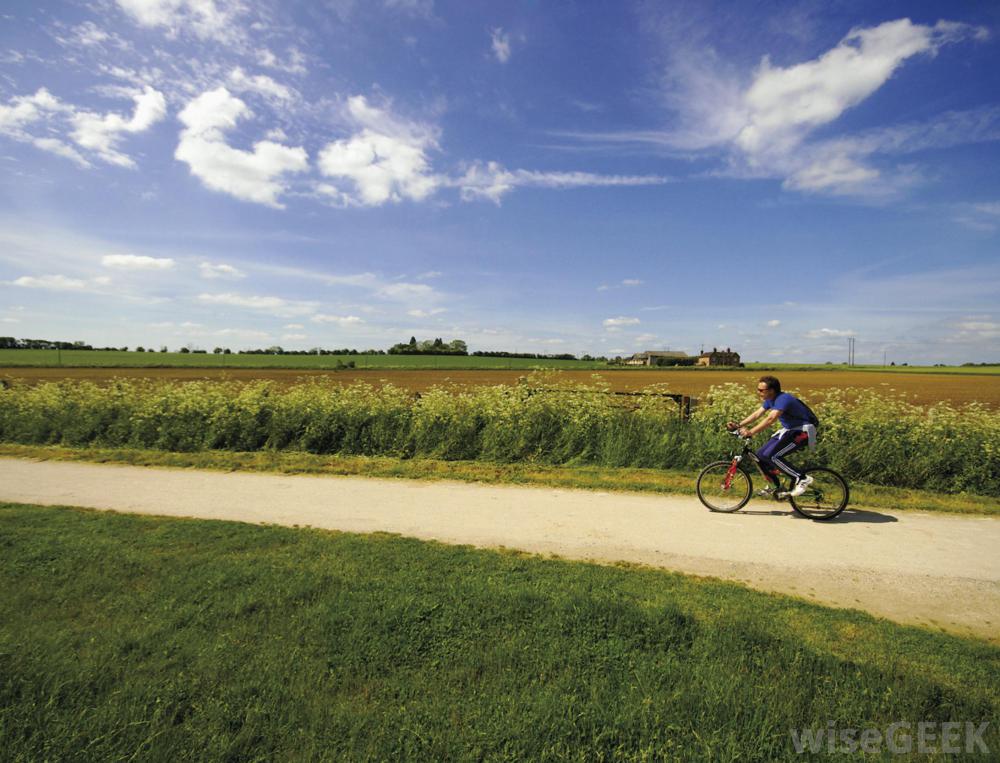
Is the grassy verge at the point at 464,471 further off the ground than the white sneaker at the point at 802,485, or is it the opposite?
the white sneaker at the point at 802,485

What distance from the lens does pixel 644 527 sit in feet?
21.4

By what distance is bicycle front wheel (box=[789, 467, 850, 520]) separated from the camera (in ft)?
22.9

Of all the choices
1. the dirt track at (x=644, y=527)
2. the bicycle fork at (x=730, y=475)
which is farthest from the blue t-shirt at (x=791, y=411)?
the dirt track at (x=644, y=527)

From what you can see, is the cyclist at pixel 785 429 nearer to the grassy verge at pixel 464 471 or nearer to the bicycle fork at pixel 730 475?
the bicycle fork at pixel 730 475

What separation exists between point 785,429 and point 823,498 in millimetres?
1132

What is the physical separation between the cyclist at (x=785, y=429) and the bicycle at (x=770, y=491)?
0.47 feet

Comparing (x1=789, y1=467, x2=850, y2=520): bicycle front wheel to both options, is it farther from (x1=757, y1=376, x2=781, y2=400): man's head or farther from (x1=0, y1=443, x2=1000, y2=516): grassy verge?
(x1=757, y1=376, x2=781, y2=400): man's head

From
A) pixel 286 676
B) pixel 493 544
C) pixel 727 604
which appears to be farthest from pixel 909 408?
pixel 286 676

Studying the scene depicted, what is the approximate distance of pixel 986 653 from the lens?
145 inches

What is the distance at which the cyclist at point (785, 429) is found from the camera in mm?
7035

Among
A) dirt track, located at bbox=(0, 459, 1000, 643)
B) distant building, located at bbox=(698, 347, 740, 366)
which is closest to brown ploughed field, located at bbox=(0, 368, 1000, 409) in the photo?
dirt track, located at bbox=(0, 459, 1000, 643)

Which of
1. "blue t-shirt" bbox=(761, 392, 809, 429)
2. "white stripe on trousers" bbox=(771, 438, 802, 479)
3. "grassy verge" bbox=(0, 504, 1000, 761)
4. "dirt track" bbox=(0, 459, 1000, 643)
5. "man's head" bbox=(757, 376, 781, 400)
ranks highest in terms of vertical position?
"man's head" bbox=(757, 376, 781, 400)

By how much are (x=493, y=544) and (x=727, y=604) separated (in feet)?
8.71

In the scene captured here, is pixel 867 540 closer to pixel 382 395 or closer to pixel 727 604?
pixel 727 604
